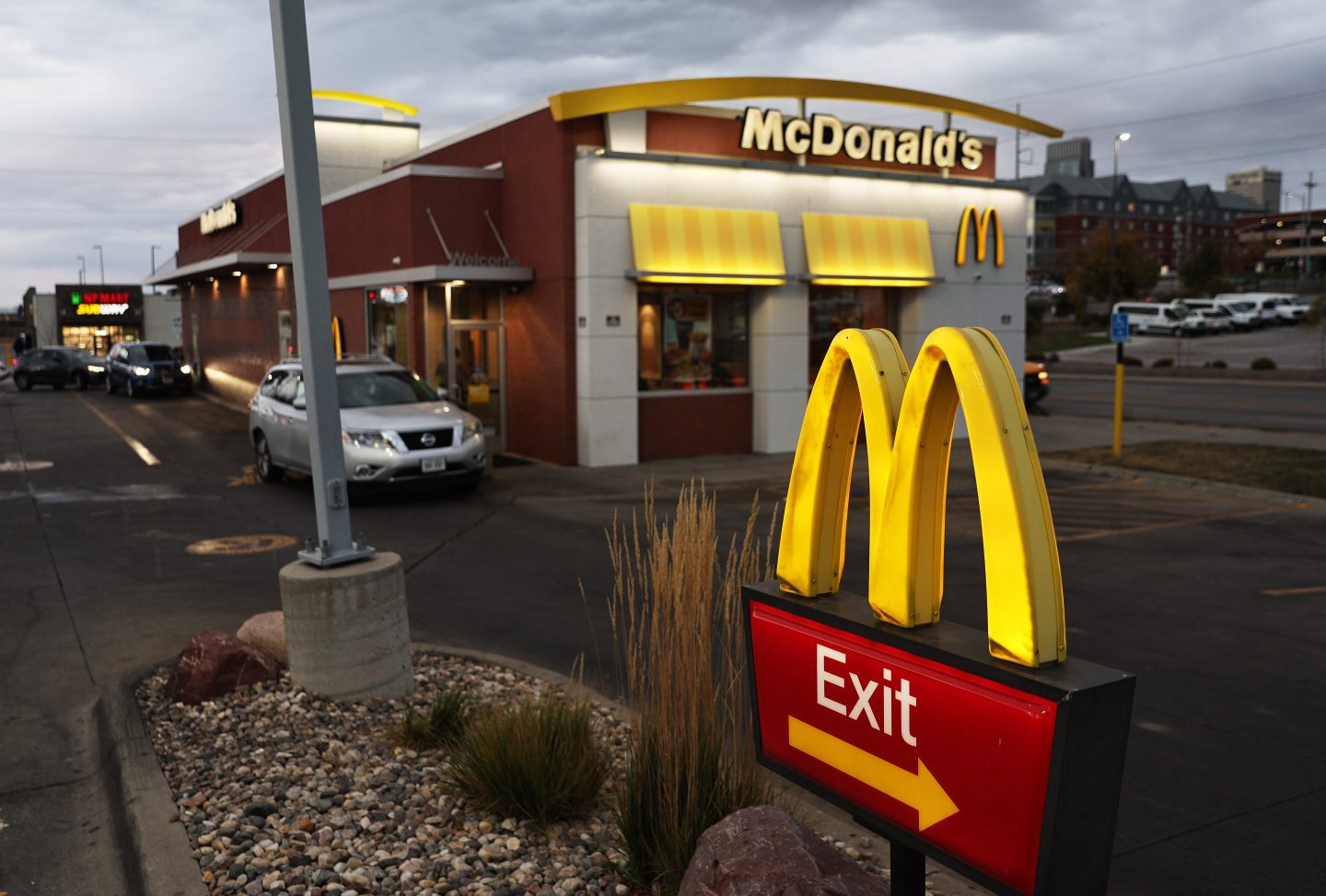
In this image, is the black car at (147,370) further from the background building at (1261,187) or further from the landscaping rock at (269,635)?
the background building at (1261,187)

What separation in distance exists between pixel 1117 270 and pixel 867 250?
58702mm

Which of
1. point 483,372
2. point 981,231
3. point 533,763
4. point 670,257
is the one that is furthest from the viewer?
point 981,231

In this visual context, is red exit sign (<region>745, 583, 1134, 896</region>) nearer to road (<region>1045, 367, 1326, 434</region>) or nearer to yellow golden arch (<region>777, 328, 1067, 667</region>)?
yellow golden arch (<region>777, 328, 1067, 667</region>)

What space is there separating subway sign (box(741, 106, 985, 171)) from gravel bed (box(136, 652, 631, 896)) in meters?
14.7

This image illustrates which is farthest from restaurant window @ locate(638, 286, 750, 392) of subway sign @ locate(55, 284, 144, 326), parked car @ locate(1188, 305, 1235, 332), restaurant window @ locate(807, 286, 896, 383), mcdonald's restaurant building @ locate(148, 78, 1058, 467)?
subway sign @ locate(55, 284, 144, 326)

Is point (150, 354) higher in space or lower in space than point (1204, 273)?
lower

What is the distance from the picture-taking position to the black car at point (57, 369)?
42750 mm

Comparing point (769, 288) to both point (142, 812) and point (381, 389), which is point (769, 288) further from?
point (142, 812)

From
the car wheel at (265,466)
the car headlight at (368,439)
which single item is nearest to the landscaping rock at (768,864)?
the car headlight at (368,439)

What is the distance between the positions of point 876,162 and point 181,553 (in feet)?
46.9

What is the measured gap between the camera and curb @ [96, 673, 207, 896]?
14.3 ft

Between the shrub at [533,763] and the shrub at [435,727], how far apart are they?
0.52m

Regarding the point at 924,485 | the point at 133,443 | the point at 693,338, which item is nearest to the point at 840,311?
the point at 693,338

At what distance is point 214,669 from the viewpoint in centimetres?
631
